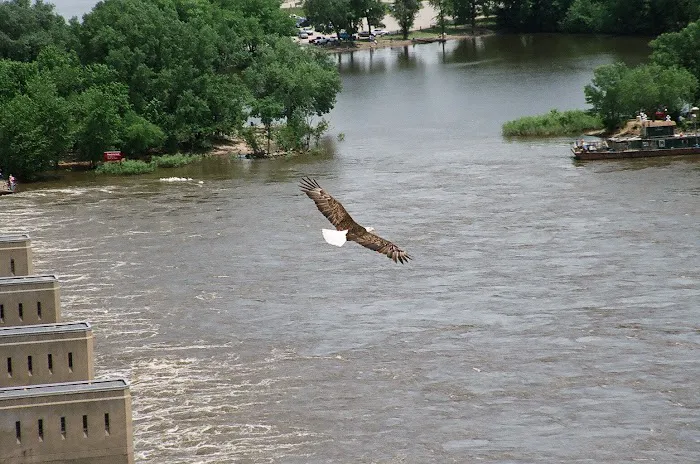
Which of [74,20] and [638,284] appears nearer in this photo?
[638,284]

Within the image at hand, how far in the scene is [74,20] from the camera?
106 meters

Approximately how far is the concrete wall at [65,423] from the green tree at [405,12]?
123m

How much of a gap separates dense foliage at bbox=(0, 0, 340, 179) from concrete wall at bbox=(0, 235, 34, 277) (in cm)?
3370

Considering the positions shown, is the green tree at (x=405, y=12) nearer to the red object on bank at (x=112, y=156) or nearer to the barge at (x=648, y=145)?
the barge at (x=648, y=145)

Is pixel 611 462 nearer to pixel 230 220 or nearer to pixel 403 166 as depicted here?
pixel 230 220

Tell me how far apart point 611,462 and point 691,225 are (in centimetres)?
2792

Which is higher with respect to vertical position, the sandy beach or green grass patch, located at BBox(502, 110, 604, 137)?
the sandy beach

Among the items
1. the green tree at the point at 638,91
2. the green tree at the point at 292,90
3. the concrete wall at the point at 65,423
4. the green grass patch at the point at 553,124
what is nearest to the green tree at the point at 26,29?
the green tree at the point at 292,90

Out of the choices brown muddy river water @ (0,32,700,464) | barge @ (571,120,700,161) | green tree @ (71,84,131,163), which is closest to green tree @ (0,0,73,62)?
green tree @ (71,84,131,163)

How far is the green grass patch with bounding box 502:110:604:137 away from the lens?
9644 cm

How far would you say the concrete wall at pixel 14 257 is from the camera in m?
52.0

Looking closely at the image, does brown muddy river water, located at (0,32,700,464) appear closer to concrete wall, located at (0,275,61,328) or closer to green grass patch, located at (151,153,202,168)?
green grass patch, located at (151,153,202,168)

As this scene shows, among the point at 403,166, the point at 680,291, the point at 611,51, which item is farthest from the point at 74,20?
the point at 680,291

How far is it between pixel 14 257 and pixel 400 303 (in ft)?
45.6
